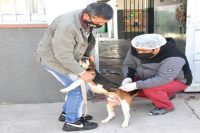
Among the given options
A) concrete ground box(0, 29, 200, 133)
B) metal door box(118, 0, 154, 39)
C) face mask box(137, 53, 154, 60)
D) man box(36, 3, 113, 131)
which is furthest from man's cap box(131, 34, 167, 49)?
metal door box(118, 0, 154, 39)

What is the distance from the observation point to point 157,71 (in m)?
4.03

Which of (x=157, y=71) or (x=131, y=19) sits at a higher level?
(x=157, y=71)

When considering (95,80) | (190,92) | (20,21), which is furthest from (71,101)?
(190,92)

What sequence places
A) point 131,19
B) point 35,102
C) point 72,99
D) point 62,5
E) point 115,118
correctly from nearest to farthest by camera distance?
point 72,99, point 115,118, point 62,5, point 35,102, point 131,19

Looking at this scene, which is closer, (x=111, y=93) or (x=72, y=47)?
(x=72, y=47)

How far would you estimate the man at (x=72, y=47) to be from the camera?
3277 millimetres

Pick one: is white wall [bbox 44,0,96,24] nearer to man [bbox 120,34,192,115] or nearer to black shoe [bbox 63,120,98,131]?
man [bbox 120,34,192,115]

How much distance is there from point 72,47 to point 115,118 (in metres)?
1.22

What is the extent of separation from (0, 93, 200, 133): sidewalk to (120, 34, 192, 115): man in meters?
0.19

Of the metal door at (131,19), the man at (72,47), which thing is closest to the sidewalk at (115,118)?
the man at (72,47)

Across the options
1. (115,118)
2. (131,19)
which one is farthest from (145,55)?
→ (131,19)

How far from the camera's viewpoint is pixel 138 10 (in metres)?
12.4

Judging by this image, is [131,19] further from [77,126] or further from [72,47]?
[72,47]

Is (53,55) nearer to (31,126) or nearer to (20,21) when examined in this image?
(31,126)
